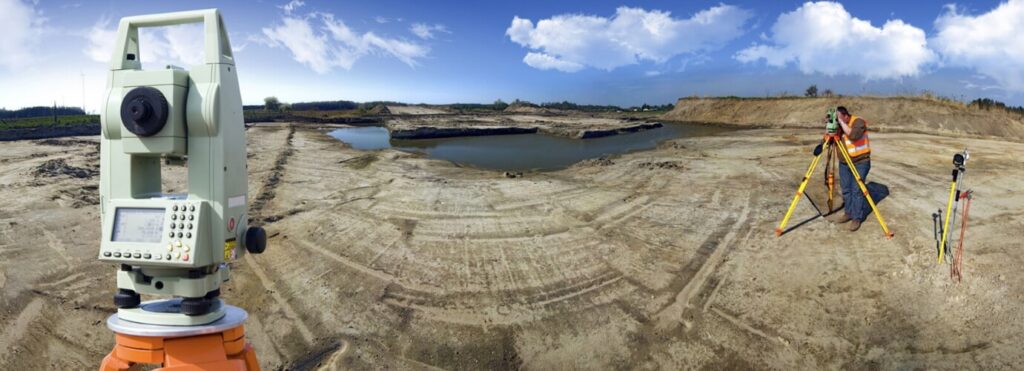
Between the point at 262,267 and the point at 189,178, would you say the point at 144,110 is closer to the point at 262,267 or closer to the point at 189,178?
the point at 189,178

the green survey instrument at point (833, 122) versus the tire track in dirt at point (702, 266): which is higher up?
the green survey instrument at point (833, 122)

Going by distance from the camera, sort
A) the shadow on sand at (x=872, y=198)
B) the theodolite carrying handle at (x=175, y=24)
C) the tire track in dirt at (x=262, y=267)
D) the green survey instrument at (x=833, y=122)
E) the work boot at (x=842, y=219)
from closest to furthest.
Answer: the theodolite carrying handle at (x=175, y=24) → the tire track in dirt at (x=262, y=267) → the green survey instrument at (x=833, y=122) → the work boot at (x=842, y=219) → the shadow on sand at (x=872, y=198)

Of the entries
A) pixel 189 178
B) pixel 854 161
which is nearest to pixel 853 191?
pixel 854 161

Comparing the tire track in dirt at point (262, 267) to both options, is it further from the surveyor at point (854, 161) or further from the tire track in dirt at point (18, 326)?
the surveyor at point (854, 161)

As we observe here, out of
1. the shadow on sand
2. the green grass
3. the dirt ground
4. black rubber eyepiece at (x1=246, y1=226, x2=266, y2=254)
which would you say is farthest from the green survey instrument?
the green grass

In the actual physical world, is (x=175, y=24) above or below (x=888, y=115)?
below

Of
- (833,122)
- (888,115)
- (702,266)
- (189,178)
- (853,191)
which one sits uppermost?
(888,115)

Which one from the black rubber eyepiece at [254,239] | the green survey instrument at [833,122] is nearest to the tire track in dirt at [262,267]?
the black rubber eyepiece at [254,239]
